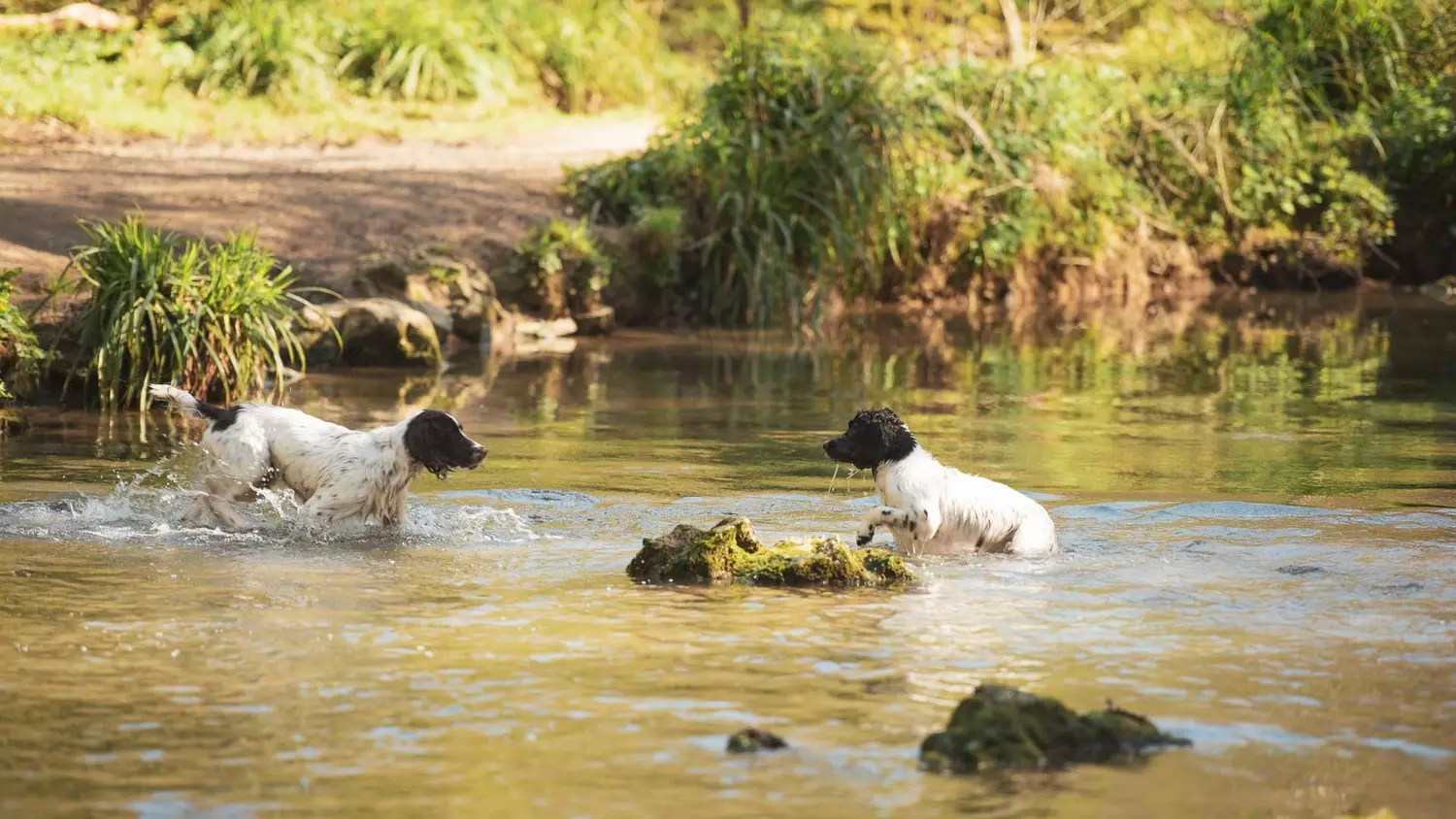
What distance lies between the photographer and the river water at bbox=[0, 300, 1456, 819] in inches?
211

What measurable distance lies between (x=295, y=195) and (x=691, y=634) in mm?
13726

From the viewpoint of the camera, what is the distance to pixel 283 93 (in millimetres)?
25078

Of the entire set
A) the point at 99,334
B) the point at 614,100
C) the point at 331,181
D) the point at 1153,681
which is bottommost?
the point at 1153,681

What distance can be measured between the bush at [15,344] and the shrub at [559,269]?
6.77 metres

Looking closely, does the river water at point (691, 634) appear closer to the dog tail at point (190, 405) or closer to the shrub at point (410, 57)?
the dog tail at point (190, 405)

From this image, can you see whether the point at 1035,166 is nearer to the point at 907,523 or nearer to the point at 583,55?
the point at 583,55

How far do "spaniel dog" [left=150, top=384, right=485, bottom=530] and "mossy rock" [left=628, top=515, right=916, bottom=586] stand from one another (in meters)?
1.50

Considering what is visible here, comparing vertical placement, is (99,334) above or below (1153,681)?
above

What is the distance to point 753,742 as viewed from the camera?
5.63 metres

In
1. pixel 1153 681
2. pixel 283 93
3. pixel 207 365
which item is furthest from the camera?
pixel 283 93

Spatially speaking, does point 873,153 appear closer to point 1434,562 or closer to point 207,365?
point 207,365

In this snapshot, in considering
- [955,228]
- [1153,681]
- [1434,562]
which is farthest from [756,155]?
[1153,681]

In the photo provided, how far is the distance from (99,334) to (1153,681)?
31.1 ft

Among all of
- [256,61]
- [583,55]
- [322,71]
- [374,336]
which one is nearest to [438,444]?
[374,336]
